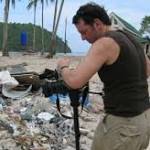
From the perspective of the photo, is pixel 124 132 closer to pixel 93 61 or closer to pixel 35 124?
pixel 93 61

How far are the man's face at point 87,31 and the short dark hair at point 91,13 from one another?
29mm

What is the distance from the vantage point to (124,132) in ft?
12.4

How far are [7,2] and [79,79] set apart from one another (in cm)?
3305

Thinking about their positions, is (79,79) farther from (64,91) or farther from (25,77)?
(25,77)

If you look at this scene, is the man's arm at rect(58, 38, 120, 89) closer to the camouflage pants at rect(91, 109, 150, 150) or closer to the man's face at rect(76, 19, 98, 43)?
the man's face at rect(76, 19, 98, 43)

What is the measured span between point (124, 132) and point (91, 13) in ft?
2.84

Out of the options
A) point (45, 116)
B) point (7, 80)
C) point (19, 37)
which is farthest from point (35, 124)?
point (19, 37)

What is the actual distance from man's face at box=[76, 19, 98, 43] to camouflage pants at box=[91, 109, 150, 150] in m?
0.57

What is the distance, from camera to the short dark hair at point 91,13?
374 cm

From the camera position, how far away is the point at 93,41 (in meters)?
3.81

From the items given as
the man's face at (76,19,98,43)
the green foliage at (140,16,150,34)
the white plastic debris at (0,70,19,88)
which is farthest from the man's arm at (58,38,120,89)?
the green foliage at (140,16,150,34)

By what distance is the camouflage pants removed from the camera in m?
3.78

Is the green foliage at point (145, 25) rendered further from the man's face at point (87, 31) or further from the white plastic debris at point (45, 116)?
the man's face at point (87, 31)

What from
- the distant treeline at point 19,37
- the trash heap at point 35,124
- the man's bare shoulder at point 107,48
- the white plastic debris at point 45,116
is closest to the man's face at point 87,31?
the man's bare shoulder at point 107,48
